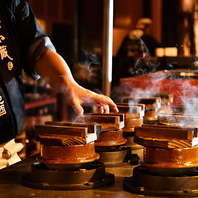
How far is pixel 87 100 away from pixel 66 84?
199 millimetres

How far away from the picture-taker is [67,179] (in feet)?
4.31

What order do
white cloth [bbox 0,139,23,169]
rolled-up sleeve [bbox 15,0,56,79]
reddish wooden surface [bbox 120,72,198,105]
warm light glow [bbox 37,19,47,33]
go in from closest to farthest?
white cloth [bbox 0,139,23,169], rolled-up sleeve [bbox 15,0,56,79], reddish wooden surface [bbox 120,72,198,105], warm light glow [bbox 37,19,47,33]

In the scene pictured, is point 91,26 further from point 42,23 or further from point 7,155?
point 7,155

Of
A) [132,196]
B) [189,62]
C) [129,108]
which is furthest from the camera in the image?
[189,62]

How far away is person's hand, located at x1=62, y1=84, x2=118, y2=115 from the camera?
1802 millimetres

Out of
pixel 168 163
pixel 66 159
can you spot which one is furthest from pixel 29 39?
pixel 168 163

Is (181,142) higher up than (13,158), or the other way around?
(181,142)

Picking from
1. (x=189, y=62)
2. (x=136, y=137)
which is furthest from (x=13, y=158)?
(x=189, y=62)

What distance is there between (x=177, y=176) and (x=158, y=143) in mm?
123

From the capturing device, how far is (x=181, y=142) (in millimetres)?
1251

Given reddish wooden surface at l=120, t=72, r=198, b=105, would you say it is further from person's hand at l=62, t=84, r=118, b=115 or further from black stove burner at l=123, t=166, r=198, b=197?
black stove burner at l=123, t=166, r=198, b=197

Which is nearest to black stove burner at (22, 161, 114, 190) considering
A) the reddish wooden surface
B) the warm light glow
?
the reddish wooden surface

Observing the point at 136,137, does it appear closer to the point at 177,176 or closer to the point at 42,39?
the point at 177,176

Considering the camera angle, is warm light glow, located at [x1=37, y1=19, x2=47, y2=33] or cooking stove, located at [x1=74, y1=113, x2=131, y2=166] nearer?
cooking stove, located at [x1=74, y1=113, x2=131, y2=166]
